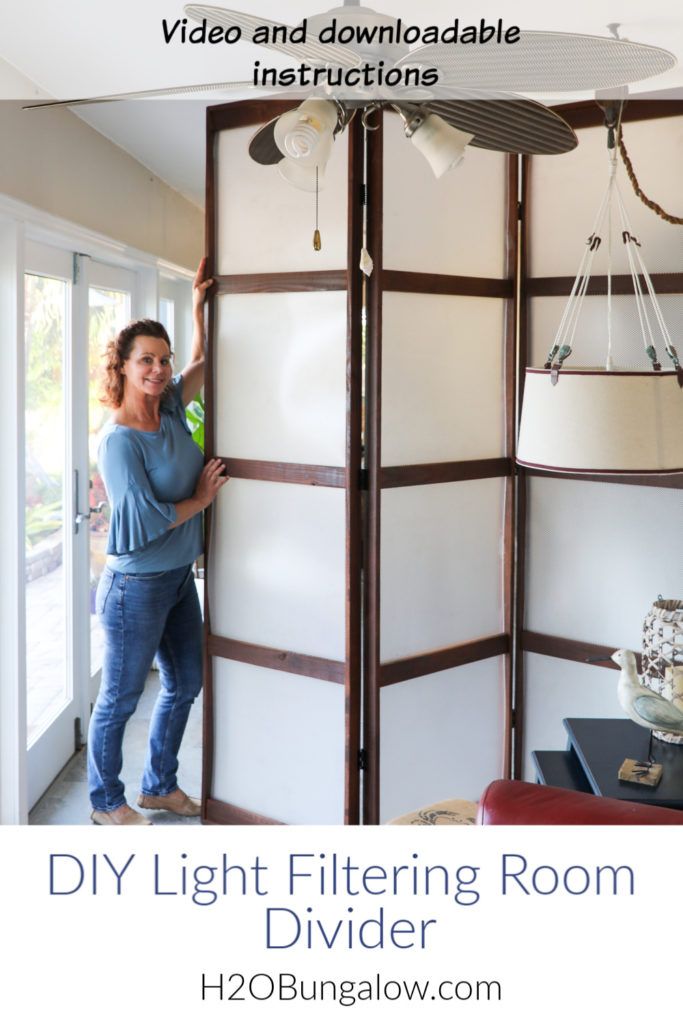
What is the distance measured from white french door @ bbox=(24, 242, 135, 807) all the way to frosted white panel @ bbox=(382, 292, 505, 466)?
3.68 feet

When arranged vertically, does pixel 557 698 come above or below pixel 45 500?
below

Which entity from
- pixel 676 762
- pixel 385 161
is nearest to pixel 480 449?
pixel 385 161

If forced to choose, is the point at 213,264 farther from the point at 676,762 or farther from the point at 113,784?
the point at 676,762

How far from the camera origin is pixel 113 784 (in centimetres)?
292

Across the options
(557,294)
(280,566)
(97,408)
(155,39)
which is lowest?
(280,566)

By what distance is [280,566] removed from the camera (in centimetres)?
271

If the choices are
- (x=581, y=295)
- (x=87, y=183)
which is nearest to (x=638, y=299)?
(x=581, y=295)

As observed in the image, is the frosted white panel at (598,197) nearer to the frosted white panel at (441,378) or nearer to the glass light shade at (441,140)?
the frosted white panel at (441,378)

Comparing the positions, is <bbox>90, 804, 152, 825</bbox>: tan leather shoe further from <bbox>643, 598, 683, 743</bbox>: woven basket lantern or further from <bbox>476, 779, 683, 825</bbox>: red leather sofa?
<bbox>476, 779, 683, 825</bbox>: red leather sofa

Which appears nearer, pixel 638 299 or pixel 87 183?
pixel 638 299

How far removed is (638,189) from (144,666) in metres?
1.89

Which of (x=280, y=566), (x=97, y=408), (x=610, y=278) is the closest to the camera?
(x=610, y=278)

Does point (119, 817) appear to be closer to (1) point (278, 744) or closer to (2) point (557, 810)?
(1) point (278, 744)
